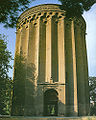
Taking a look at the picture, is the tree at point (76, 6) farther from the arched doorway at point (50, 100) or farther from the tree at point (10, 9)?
the arched doorway at point (50, 100)

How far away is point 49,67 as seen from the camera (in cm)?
2092

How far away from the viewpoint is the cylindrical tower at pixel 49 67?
2008 cm

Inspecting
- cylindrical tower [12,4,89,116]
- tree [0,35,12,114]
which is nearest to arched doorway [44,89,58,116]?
cylindrical tower [12,4,89,116]

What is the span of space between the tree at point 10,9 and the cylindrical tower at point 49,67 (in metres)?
10.5

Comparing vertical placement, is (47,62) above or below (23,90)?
above

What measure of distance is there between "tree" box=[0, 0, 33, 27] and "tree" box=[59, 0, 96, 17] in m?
2.69

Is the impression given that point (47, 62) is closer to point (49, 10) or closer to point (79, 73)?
point (79, 73)

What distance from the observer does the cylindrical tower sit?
20.1 meters

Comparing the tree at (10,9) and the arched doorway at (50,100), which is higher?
the tree at (10,9)

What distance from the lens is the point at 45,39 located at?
2272 cm

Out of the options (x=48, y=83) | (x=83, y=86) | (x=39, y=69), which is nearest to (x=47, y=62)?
(x=39, y=69)

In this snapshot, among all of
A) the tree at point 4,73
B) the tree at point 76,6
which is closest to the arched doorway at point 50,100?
the tree at point 4,73

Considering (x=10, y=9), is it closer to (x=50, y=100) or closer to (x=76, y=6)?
(x=76, y=6)

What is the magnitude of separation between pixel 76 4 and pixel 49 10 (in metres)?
13.7
